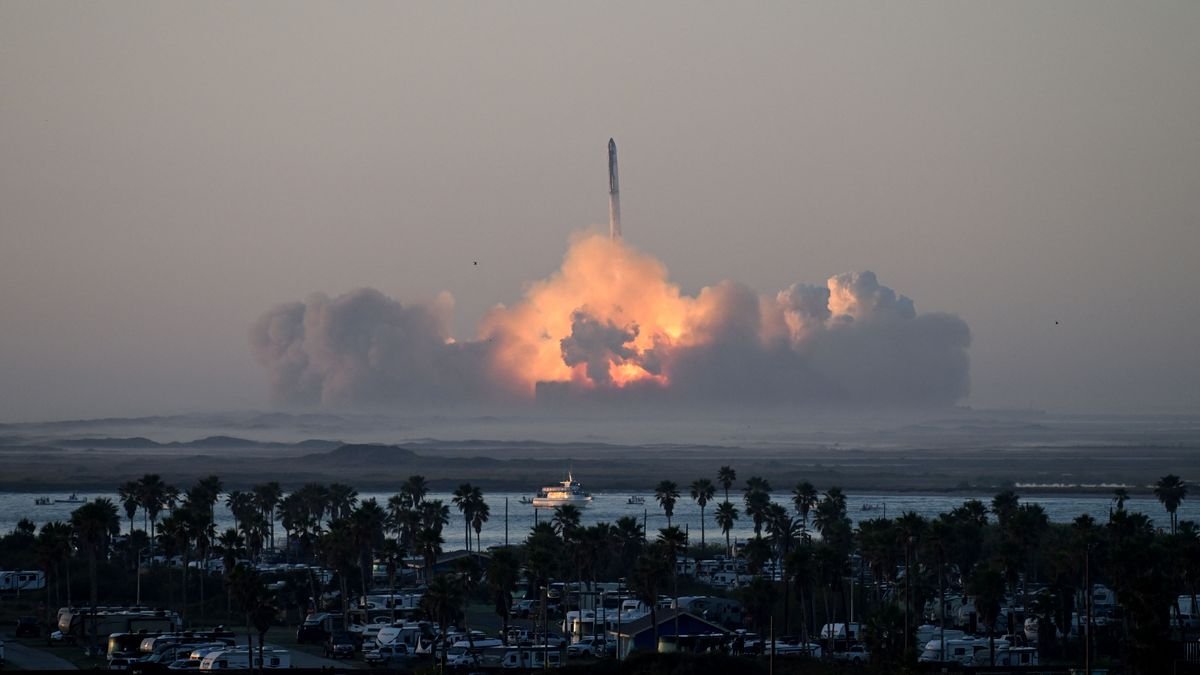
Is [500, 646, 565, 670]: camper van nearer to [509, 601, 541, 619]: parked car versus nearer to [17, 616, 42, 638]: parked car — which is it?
[509, 601, 541, 619]: parked car

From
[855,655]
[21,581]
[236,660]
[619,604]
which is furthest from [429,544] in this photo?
[21,581]

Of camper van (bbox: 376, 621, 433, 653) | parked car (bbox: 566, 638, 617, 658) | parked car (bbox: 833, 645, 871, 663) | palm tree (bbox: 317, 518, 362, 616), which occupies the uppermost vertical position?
palm tree (bbox: 317, 518, 362, 616)

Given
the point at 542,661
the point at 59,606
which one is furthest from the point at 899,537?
the point at 59,606

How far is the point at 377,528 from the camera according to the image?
10438 centimetres

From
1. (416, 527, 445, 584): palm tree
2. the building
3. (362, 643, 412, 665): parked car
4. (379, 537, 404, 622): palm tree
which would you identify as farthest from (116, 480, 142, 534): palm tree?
the building

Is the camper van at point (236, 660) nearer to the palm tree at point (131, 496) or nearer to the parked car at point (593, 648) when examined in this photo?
the parked car at point (593, 648)

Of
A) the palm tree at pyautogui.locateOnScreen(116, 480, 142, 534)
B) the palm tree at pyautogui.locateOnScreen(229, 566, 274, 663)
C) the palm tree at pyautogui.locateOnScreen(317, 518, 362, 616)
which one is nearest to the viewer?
the palm tree at pyautogui.locateOnScreen(229, 566, 274, 663)

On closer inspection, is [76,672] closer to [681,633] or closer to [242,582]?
[242,582]

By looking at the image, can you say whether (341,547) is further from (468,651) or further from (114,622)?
(468,651)

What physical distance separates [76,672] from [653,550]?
95.3ft

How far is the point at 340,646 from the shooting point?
8338cm

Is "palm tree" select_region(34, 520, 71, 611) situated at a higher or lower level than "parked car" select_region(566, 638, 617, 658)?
higher

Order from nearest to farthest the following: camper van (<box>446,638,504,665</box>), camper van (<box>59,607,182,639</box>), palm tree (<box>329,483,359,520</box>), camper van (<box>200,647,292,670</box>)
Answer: camper van (<box>200,647,292,670</box>), camper van (<box>446,638,504,665</box>), camper van (<box>59,607,182,639</box>), palm tree (<box>329,483,359,520</box>)

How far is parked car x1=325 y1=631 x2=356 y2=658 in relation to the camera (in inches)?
3268
